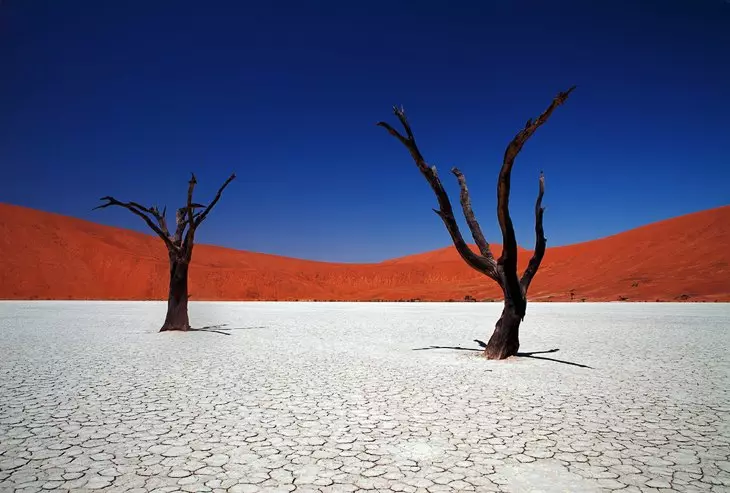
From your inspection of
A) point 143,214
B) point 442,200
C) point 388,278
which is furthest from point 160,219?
point 388,278

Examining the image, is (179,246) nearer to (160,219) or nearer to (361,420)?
(160,219)

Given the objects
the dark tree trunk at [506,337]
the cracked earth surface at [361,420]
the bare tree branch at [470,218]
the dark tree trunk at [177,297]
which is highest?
the bare tree branch at [470,218]

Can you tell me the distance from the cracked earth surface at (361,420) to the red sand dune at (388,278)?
3093 cm

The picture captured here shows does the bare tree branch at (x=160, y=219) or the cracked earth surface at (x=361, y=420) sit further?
the bare tree branch at (x=160, y=219)

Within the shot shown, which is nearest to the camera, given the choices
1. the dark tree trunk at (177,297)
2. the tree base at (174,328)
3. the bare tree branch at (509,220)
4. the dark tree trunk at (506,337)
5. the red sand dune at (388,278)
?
the bare tree branch at (509,220)

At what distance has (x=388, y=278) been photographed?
218ft

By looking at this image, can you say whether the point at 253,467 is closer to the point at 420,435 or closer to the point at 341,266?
the point at 420,435

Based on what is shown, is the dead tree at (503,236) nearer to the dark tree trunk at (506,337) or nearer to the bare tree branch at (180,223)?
the dark tree trunk at (506,337)

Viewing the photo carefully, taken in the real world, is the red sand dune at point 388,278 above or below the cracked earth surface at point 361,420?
above

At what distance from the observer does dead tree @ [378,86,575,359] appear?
9398mm

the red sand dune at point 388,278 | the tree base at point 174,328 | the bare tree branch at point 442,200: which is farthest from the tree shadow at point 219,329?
the red sand dune at point 388,278

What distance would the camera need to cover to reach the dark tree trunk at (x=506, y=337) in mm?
9602

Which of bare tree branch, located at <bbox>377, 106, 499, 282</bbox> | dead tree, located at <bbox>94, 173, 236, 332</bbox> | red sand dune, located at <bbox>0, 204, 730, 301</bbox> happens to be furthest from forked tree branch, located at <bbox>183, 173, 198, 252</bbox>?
red sand dune, located at <bbox>0, 204, 730, 301</bbox>

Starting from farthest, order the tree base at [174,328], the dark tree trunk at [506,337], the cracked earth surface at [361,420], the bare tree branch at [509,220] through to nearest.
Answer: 1. the tree base at [174,328]
2. the dark tree trunk at [506,337]
3. the bare tree branch at [509,220]
4. the cracked earth surface at [361,420]
